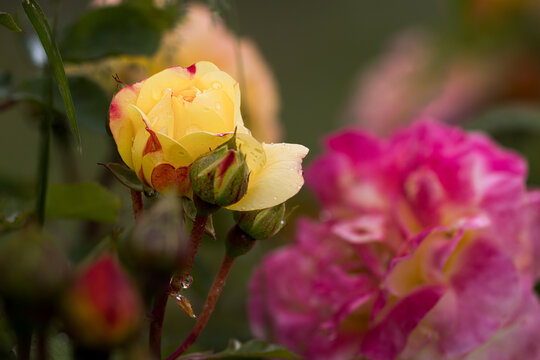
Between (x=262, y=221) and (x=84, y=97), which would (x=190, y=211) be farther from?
(x=84, y=97)

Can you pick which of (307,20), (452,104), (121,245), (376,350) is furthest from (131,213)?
(307,20)

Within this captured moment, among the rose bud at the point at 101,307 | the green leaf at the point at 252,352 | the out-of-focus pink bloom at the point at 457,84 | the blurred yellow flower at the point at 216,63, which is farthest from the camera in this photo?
the out-of-focus pink bloom at the point at 457,84

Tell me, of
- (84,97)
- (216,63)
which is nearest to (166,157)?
(84,97)

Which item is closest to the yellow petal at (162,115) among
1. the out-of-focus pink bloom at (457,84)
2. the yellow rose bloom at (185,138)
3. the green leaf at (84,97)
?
the yellow rose bloom at (185,138)

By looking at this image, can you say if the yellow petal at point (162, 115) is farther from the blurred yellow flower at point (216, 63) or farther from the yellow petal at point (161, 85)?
the blurred yellow flower at point (216, 63)

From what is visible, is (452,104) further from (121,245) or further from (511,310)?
(121,245)

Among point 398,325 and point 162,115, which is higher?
point 162,115
